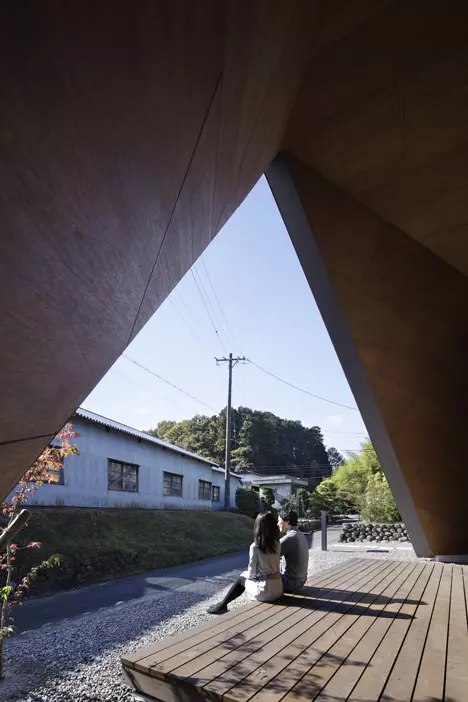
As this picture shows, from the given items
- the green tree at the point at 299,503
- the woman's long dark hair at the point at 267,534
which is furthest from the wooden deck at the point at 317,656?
A: the green tree at the point at 299,503

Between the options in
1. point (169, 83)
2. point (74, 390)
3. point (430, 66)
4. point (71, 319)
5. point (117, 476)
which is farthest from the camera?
point (117, 476)

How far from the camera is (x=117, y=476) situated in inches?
563

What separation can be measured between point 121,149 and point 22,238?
0.33 meters

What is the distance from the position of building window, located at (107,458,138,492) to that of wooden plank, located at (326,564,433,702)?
11.9 meters

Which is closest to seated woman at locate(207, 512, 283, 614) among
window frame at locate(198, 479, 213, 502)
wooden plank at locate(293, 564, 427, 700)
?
wooden plank at locate(293, 564, 427, 700)

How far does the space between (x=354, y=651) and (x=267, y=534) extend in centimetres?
131

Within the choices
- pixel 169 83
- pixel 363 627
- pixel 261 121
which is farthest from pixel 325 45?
pixel 363 627

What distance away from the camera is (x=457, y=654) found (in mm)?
2527

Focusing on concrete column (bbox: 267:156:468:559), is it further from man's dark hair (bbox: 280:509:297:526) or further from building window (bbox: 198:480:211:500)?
building window (bbox: 198:480:211:500)

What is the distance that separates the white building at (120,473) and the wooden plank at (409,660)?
8.67 m

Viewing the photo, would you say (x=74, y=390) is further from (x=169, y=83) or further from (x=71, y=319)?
(x=169, y=83)

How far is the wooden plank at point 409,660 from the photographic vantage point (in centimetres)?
205

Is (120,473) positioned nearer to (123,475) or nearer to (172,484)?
(123,475)

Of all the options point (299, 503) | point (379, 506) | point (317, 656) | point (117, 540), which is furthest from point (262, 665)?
point (299, 503)
